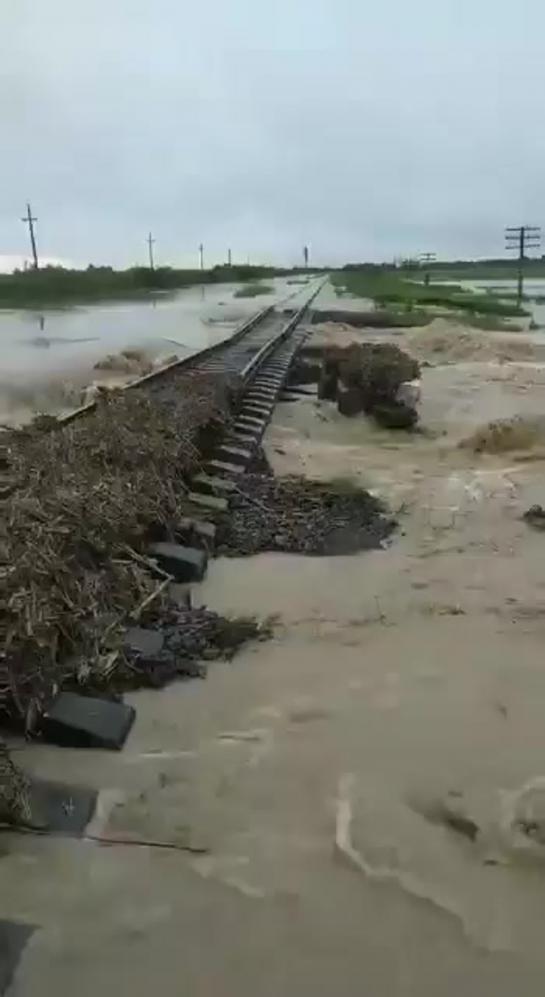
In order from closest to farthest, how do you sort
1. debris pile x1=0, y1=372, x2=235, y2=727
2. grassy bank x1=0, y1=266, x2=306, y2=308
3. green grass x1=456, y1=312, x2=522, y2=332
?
debris pile x1=0, y1=372, x2=235, y2=727 → green grass x1=456, y1=312, x2=522, y2=332 → grassy bank x1=0, y1=266, x2=306, y2=308

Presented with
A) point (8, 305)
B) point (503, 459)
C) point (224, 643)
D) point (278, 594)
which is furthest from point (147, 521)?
point (8, 305)

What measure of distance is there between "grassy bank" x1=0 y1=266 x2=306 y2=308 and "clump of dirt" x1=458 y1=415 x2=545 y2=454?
1629 inches

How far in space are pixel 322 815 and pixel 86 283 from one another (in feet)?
216

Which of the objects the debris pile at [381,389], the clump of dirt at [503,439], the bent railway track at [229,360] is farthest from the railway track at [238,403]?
the clump of dirt at [503,439]

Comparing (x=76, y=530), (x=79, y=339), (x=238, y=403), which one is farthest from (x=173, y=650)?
(x=79, y=339)

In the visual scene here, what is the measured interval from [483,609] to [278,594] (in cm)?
118

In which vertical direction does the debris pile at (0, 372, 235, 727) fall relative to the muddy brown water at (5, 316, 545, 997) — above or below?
above

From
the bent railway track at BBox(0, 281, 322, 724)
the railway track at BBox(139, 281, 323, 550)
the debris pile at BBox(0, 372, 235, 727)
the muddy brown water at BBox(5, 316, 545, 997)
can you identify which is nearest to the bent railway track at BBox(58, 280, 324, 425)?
the railway track at BBox(139, 281, 323, 550)

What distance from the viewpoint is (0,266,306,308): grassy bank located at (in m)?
55.4

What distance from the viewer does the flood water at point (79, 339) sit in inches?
649

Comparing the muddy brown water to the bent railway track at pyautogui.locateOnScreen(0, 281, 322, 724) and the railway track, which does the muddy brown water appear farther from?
the railway track

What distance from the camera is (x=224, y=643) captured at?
16.1 feet

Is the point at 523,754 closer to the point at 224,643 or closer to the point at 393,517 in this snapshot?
the point at 224,643

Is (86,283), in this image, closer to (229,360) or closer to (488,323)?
(488,323)
